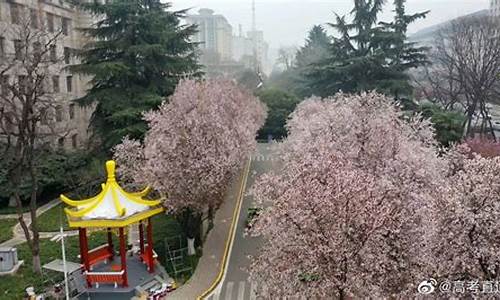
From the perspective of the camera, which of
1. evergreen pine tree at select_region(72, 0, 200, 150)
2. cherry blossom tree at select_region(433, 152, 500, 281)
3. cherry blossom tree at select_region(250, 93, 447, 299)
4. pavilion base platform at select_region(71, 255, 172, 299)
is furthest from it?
evergreen pine tree at select_region(72, 0, 200, 150)

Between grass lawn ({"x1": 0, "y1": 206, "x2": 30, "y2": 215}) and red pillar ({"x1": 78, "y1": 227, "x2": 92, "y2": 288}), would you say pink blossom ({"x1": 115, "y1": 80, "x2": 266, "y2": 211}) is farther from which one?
grass lawn ({"x1": 0, "y1": 206, "x2": 30, "y2": 215})

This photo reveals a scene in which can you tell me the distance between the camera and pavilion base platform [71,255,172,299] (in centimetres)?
1496

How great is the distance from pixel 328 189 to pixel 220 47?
128 meters

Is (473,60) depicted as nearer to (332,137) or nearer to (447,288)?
(332,137)

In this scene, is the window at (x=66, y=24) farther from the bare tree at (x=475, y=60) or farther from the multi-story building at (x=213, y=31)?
the multi-story building at (x=213, y=31)

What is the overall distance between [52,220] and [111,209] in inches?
366

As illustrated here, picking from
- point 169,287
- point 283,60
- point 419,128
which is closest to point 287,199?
point 169,287

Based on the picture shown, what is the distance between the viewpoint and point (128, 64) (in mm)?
26312

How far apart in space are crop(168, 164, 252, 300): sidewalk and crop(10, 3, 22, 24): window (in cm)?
1560

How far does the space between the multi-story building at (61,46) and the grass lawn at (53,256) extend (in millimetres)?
9048

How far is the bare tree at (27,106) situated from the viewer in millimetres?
16078

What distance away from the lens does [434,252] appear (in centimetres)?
880

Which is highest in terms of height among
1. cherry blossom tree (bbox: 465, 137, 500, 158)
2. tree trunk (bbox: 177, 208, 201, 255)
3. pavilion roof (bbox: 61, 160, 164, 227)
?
cherry blossom tree (bbox: 465, 137, 500, 158)

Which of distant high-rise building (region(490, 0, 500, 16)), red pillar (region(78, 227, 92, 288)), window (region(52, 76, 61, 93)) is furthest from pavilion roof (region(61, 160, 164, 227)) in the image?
distant high-rise building (region(490, 0, 500, 16))
